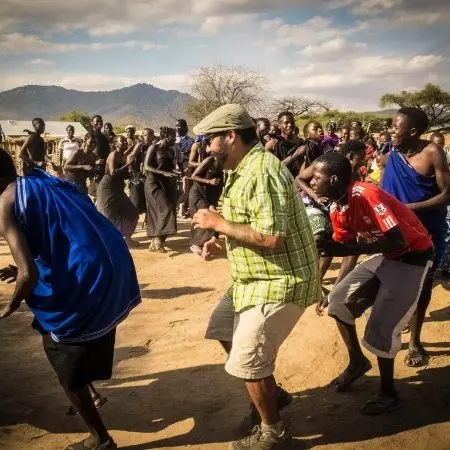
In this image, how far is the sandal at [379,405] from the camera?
→ 308cm

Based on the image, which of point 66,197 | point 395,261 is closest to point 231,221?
point 66,197

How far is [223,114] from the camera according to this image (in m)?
2.36

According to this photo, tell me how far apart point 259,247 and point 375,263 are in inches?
53.3

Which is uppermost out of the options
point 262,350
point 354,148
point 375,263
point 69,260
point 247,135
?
point 247,135

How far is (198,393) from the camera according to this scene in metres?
3.54

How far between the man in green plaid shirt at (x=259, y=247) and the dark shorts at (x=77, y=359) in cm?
75

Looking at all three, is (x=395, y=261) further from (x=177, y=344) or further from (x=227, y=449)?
→ (x=177, y=344)

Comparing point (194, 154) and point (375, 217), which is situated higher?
point (194, 154)

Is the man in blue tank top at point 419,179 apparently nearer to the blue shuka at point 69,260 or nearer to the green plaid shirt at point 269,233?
the green plaid shirt at point 269,233

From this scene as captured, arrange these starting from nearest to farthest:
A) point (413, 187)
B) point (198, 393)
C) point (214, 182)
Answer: point (198, 393), point (413, 187), point (214, 182)

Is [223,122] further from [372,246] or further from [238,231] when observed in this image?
[372,246]

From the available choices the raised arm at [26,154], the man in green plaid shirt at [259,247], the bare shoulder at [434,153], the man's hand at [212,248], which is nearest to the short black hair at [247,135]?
the man in green plaid shirt at [259,247]

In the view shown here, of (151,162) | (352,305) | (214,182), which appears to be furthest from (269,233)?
(151,162)

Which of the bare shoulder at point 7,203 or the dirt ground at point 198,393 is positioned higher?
the bare shoulder at point 7,203
